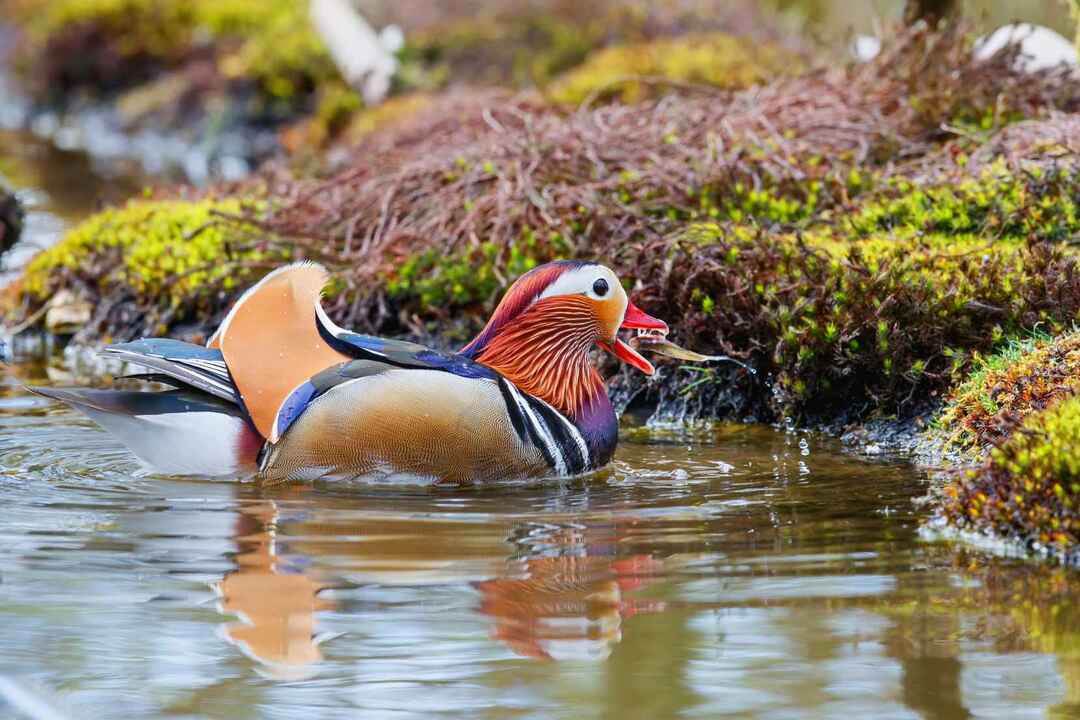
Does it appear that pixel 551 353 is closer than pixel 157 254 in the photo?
Yes

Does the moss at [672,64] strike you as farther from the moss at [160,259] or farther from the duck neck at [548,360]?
the duck neck at [548,360]

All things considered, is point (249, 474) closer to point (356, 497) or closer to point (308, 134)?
point (356, 497)

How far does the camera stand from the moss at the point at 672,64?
1505 cm

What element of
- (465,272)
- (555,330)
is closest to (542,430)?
(555,330)

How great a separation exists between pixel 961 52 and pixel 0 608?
24.4 ft

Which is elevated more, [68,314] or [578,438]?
[68,314]

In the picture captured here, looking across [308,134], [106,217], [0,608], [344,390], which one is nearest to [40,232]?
[106,217]

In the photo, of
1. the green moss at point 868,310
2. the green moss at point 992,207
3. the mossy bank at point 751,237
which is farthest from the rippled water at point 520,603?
the green moss at point 992,207

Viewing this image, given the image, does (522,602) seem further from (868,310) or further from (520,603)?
(868,310)

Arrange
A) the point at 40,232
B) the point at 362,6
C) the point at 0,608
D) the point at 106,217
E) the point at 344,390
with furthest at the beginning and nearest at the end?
the point at 362,6
the point at 40,232
the point at 106,217
the point at 344,390
the point at 0,608

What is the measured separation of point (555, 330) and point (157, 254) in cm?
442

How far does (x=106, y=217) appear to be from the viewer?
35.4ft

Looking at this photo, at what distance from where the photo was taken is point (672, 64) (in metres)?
16.2

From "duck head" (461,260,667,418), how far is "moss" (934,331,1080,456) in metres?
1.25
